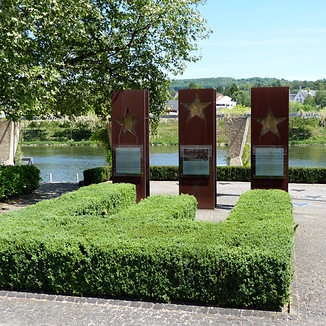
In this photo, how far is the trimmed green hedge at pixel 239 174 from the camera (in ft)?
63.7

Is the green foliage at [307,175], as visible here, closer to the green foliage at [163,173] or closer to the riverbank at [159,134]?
the green foliage at [163,173]

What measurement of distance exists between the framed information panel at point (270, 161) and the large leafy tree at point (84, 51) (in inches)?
206

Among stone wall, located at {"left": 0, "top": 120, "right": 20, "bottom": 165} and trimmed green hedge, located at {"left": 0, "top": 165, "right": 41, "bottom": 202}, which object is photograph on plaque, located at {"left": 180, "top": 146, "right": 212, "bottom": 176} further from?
stone wall, located at {"left": 0, "top": 120, "right": 20, "bottom": 165}

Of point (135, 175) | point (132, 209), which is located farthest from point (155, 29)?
point (132, 209)

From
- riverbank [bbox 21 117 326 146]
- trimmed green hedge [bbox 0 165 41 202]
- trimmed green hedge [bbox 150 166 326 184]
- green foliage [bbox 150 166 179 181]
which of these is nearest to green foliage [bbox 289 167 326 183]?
trimmed green hedge [bbox 150 166 326 184]

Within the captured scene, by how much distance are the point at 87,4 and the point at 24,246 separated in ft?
28.4

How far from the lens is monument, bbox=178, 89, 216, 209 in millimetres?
12117

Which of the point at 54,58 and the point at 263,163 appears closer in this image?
the point at 263,163

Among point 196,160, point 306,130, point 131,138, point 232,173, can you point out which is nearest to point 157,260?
point 196,160

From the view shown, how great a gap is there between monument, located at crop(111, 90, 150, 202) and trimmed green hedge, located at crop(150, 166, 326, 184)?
7.68 metres

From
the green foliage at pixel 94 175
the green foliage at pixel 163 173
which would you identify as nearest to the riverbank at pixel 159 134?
the green foliage at pixel 163 173

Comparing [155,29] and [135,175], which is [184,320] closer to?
[135,175]

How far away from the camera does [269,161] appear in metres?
11.8

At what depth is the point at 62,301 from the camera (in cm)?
580
